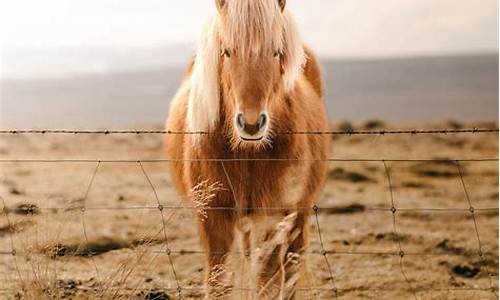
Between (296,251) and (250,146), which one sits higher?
(250,146)

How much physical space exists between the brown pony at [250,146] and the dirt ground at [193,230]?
241 mm

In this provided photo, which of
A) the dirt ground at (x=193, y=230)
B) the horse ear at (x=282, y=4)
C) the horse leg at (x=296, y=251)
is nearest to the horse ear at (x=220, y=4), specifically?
the horse ear at (x=282, y=4)

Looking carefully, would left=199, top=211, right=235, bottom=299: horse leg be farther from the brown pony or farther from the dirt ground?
the dirt ground

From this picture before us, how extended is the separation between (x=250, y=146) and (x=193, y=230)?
3773mm

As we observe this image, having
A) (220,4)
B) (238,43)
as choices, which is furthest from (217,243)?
(220,4)

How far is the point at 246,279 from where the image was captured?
393cm

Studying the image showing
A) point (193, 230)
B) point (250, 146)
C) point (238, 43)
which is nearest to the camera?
point (238, 43)

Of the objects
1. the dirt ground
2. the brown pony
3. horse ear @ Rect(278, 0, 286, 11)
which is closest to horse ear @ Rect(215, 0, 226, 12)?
the brown pony

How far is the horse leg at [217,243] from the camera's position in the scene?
155 inches

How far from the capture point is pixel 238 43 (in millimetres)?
3623

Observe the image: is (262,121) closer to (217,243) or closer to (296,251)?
(217,243)

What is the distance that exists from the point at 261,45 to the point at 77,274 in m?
2.56

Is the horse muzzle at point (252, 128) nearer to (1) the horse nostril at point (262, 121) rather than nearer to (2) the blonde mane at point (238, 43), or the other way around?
(1) the horse nostril at point (262, 121)

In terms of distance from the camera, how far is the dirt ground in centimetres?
387
